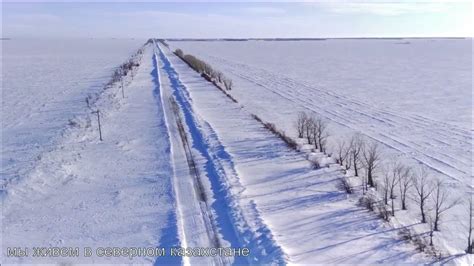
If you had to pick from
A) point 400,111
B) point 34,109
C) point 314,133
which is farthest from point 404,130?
point 34,109

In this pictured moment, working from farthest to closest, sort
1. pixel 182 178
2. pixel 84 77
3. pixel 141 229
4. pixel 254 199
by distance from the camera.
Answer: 1. pixel 84 77
2. pixel 182 178
3. pixel 254 199
4. pixel 141 229

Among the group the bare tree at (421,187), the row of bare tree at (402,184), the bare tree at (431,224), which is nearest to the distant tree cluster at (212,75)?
the row of bare tree at (402,184)

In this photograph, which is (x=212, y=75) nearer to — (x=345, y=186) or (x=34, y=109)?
(x=34, y=109)

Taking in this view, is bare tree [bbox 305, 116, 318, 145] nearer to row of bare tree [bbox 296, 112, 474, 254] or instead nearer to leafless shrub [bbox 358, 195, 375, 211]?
row of bare tree [bbox 296, 112, 474, 254]

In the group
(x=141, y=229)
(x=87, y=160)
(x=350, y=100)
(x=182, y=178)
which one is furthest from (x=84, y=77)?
(x=141, y=229)

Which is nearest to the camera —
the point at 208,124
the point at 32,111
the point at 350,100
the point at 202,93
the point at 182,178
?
the point at 182,178

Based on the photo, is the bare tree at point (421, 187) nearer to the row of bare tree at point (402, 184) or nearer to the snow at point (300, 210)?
the row of bare tree at point (402, 184)

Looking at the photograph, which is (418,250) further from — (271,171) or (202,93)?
(202,93)
